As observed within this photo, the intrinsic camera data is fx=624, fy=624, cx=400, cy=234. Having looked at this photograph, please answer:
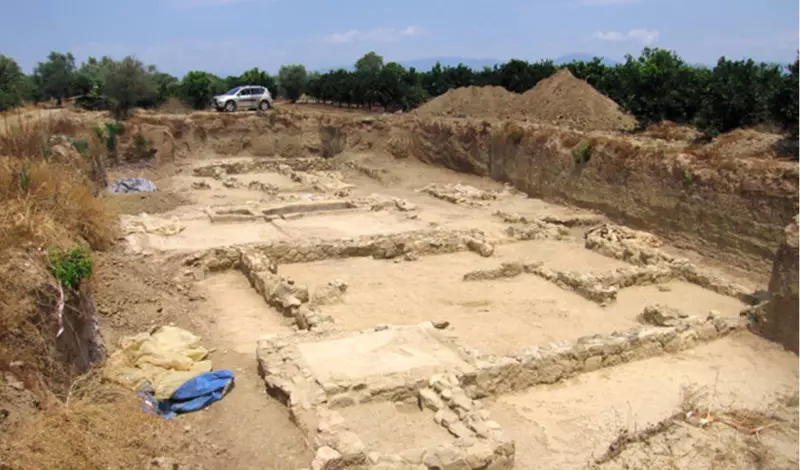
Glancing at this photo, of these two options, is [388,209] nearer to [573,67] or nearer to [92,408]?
[92,408]

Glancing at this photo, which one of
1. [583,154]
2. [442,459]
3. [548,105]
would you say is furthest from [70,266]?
[548,105]

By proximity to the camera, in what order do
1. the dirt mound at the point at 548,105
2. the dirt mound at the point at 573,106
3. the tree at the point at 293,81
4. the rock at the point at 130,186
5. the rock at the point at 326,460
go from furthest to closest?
the tree at the point at 293,81, the dirt mound at the point at 548,105, the dirt mound at the point at 573,106, the rock at the point at 130,186, the rock at the point at 326,460

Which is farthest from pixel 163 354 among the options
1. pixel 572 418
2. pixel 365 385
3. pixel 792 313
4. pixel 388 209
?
pixel 388 209

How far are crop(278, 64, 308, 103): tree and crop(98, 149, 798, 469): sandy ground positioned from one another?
23.3m

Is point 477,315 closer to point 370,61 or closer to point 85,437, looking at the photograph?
point 85,437

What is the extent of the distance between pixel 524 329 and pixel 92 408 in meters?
6.11

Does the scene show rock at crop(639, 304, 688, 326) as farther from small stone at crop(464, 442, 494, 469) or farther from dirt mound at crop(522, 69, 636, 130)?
dirt mound at crop(522, 69, 636, 130)

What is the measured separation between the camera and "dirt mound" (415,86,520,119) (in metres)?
27.1

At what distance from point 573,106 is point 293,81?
20.2 metres

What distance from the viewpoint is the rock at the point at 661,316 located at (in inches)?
366

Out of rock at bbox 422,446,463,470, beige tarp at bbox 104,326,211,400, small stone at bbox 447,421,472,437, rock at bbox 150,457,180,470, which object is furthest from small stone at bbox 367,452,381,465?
beige tarp at bbox 104,326,211,400

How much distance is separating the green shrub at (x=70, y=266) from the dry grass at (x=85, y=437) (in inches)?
50.2

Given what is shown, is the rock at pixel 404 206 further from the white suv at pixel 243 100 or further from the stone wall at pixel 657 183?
the white suv at pixel 243 100

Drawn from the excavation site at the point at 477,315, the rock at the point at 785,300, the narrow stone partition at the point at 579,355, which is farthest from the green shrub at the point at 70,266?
the rock at the point at 785,300
